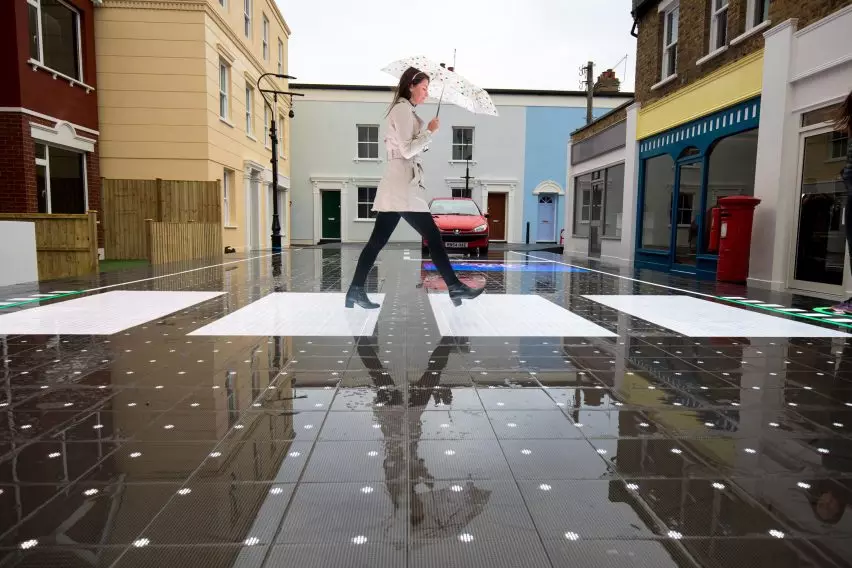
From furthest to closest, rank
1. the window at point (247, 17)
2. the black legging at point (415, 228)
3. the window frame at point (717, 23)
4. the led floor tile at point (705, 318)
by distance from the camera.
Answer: the window at point (247, 17) → the window frame at point (717, 23) → the black legging at point (415, 228) → the led floor tile at point (705, 318)

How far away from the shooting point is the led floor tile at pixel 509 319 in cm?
515

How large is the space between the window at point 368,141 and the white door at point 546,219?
8819 mm

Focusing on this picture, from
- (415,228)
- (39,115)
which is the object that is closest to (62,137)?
(39,115)

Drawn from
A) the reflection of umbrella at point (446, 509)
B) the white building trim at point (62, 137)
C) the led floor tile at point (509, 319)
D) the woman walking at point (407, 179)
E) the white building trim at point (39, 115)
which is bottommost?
the reflection of umbrella at point (446, 509)

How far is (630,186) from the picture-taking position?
48.8 feet

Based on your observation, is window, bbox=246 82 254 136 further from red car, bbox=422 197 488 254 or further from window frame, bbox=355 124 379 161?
window frame, bbox=355 124 379 161

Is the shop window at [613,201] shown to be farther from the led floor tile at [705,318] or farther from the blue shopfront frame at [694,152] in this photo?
the led floor tile at [705,318]

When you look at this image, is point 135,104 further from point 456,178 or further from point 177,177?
point 456,178

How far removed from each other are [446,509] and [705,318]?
5015mm

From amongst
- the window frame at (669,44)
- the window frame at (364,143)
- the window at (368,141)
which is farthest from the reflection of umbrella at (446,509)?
the window at (368,141)

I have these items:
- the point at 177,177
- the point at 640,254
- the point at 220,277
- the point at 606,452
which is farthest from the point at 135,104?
the point at 606,452

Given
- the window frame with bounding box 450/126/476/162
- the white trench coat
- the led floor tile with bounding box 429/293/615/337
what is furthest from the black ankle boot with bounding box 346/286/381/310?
the window frame with bounding box 450/126/476/162

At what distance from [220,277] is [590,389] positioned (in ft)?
26.0

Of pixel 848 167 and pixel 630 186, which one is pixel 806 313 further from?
pixel 630 186
